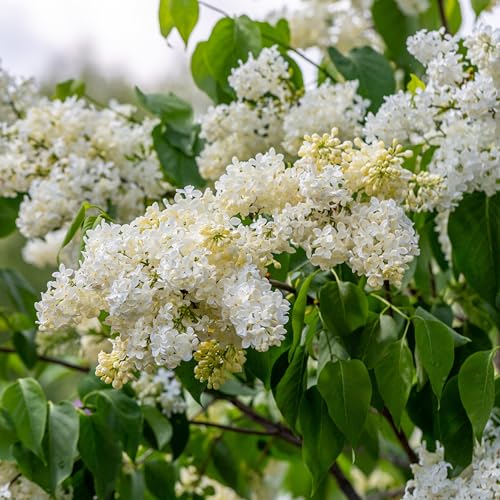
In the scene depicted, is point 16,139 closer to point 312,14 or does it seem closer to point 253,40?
point 253,40

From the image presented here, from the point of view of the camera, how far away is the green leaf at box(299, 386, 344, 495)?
101 cm

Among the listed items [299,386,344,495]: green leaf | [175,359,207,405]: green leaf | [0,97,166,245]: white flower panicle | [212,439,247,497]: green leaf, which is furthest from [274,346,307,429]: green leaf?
[212,439,247,497]: green leaf

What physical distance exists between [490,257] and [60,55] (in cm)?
1422

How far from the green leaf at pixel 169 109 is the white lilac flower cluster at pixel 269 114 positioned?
0.13 metres

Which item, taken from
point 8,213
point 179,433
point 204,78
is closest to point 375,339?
point 179,433

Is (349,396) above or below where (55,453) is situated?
above

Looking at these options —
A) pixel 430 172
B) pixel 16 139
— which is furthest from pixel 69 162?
pixel 430 172

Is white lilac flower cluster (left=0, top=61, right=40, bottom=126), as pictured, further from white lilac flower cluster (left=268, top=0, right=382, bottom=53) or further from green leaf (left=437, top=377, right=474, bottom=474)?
green leaf (left=437, top=377, right=474, bottom=474)

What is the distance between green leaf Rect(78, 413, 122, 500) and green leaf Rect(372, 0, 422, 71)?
86cm

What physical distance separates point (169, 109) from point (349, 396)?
2.22 ft

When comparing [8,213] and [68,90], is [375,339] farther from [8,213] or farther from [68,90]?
[68,90]

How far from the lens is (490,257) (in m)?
1.22

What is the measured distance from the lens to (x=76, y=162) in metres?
1.39

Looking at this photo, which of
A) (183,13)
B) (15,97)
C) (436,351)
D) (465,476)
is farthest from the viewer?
(15,97)
